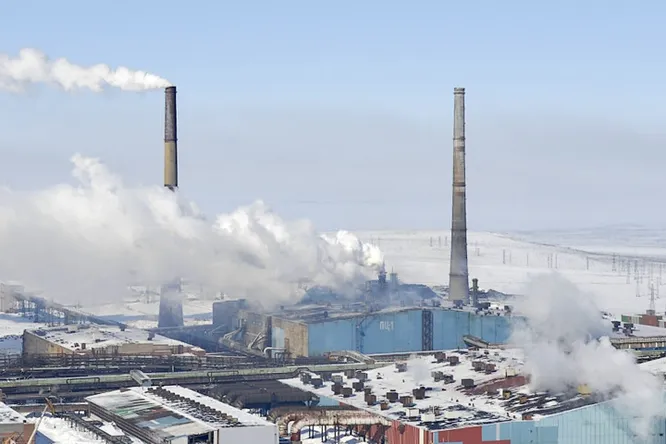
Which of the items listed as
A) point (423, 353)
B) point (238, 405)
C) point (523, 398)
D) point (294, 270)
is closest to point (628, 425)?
point (523, 398)

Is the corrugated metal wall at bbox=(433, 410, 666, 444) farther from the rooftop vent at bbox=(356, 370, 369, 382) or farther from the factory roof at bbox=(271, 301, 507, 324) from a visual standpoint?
the factory roof at bbox=(271, 301, 507, 324)

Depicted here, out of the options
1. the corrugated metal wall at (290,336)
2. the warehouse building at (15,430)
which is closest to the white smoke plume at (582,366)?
the corrugated metal wall at (290,336)

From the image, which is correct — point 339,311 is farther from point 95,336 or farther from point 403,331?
point 95,336

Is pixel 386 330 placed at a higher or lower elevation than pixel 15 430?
higher

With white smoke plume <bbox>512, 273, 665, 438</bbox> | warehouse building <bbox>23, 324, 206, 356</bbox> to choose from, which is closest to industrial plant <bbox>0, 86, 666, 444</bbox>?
warehouse building <bbox>23, 324, 206, 356</bbox>

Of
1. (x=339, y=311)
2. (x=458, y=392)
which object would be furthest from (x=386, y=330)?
(x=458, y=392)

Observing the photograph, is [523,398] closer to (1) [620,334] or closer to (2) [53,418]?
(2) [53,418]

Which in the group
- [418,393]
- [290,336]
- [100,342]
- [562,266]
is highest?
[562,266]
